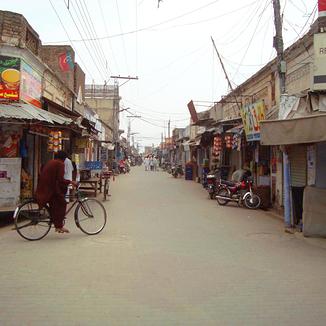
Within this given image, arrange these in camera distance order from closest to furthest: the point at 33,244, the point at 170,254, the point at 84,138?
the point at 170,254
the point at 33,244
the point at 84,138

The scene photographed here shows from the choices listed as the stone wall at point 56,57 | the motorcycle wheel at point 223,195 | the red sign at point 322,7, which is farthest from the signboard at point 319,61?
the stone wall at point 56,57

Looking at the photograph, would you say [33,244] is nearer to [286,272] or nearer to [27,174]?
[286,272]

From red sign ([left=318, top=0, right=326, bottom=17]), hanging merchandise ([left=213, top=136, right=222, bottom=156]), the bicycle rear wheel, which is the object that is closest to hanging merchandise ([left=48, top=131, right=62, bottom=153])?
the bicycle rear wheel

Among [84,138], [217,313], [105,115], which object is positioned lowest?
[217,313]

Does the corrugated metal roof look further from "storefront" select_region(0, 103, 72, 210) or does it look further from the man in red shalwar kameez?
the man in red shalwar kameez

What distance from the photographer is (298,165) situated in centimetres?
1324

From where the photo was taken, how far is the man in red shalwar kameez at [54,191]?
9378 mm

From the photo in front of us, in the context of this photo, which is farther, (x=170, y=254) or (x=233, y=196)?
(x=233, y=196)

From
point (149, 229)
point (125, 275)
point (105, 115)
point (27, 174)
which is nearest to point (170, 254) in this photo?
point (125, 275)

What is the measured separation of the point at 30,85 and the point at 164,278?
10.2 metres

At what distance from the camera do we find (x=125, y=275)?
659 cm

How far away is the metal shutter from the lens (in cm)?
1282

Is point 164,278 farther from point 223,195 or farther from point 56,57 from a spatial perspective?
point 56,57

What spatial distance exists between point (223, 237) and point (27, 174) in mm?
7483
